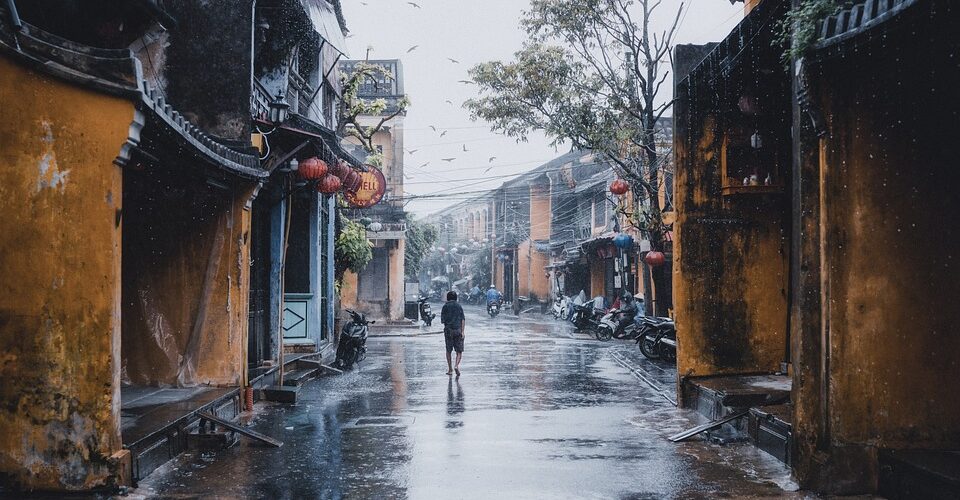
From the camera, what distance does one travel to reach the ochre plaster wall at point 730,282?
11.1 m

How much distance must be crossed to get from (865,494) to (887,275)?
182 cm

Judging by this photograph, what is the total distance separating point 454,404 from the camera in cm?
1172

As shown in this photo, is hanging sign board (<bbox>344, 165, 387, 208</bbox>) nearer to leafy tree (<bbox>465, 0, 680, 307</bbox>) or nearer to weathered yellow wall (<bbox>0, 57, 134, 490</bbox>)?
leafy tree (<bbox>465, 0, 680, 307</bbox>)

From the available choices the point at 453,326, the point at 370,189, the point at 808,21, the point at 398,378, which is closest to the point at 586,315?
the point at 370,189

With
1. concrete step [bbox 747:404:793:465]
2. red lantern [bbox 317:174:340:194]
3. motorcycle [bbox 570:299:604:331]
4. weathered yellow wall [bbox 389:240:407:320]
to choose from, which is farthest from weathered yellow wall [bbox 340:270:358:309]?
concrete step [bbox 747:404:793:465]

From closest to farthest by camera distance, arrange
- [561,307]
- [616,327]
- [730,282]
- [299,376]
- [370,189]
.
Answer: [730,282]
[299,376]
[370,189]
[616,327]
[561,307]

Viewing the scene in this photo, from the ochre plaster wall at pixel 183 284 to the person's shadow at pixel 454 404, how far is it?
2966 mm

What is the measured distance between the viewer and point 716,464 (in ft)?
25.5

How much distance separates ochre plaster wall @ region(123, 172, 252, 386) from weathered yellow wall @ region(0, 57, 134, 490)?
3761mm

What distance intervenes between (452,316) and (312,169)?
4.22 m

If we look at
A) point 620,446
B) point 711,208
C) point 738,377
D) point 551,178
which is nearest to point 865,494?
point 620,446

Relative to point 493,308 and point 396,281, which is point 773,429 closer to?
point 396,281

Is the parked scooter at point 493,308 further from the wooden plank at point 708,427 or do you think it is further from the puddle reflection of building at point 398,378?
the wooden plank at point 708,427

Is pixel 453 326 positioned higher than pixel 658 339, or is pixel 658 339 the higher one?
pixel 453 326
